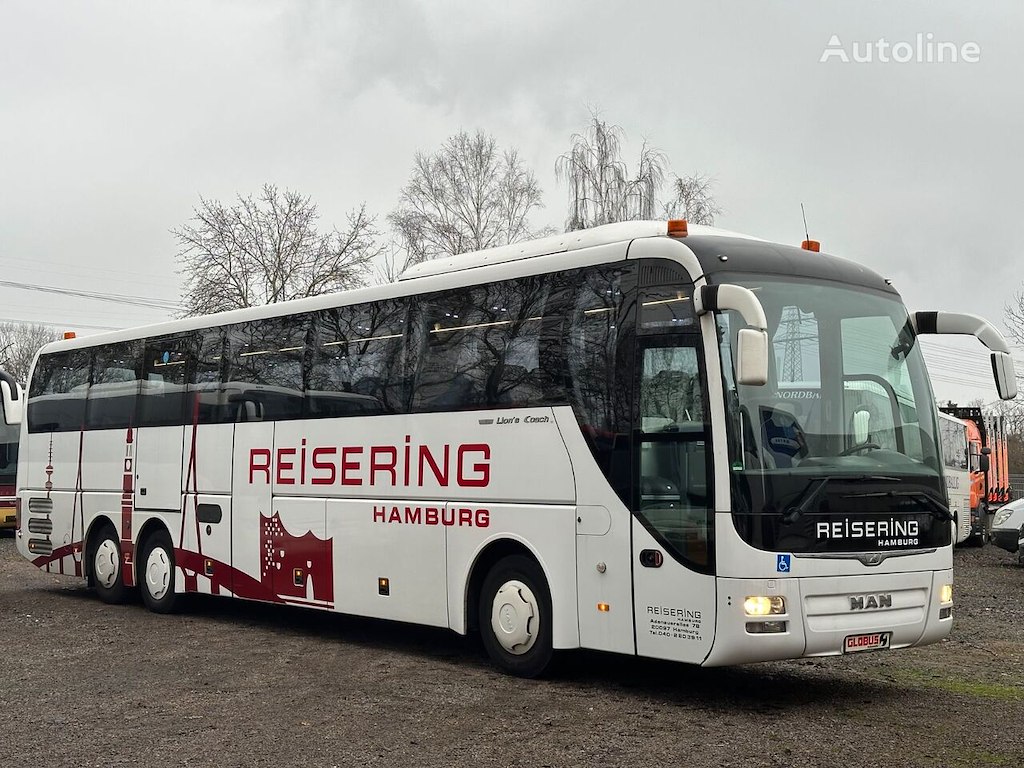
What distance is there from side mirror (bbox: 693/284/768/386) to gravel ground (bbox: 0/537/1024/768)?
2.29 m

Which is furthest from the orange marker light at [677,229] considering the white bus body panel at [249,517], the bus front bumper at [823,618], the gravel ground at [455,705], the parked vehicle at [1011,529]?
the parked vehicle at [1011,529]

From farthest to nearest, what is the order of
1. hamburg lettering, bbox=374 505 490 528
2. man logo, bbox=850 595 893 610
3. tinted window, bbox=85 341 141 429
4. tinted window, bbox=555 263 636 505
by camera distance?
1. tinted window, bbox=85 341 141 429
2. hamburg lettering, bbox=374 505 490 528
3. tinted window, bbox=555 263 636 505
4. man logo, bbox=850 595 893 610

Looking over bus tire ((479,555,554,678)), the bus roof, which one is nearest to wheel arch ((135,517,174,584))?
the bus roof

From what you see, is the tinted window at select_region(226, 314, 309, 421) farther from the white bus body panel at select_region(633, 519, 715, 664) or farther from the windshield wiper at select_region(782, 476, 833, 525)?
the windshield wiper at select_region(782, 476, 833, 525)

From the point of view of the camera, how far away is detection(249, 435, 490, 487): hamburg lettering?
11102 millimetres

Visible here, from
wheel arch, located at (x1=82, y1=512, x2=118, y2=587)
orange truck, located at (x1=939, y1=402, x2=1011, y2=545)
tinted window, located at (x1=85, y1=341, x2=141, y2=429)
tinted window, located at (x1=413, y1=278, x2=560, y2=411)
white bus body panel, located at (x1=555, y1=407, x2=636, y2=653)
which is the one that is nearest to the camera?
white bus body panel, located at (x1=555, y1=407, x2=636, y2=653)

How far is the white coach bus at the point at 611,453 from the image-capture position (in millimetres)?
8984

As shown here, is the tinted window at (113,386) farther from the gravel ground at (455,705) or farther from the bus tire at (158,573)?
the gravel ground at (455,705)

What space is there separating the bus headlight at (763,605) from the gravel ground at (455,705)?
0.70m

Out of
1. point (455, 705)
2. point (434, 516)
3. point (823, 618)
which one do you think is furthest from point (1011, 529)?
point (455, 705)

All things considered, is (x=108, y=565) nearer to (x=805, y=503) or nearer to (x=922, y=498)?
(x=805, y=503)

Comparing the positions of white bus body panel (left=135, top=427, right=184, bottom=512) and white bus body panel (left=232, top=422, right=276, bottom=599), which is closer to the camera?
white bus body panel (left=232, top=422, right=276, bottom=599)

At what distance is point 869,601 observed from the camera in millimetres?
9242

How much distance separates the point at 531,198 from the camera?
44.1 metres
